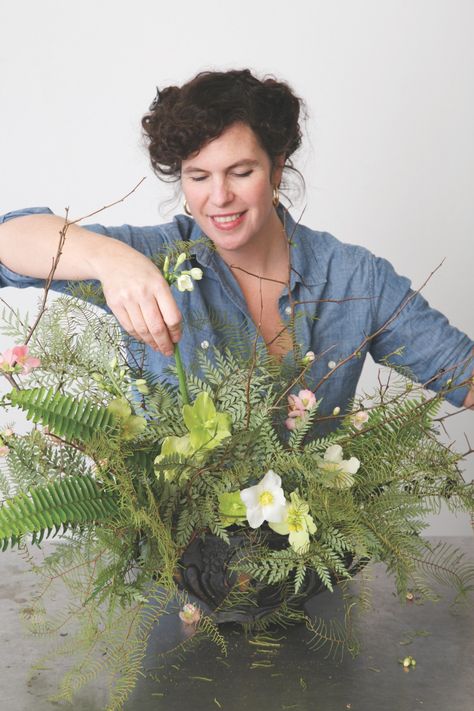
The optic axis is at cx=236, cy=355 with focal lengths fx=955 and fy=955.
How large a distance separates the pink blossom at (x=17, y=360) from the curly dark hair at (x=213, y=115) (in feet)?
1.86

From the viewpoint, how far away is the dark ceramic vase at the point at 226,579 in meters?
0.92

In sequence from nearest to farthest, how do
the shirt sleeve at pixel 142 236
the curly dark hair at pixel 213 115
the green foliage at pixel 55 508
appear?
the green foliage at pixel 55 508 < the curly dark hair at pixel 213 115 < the shirt sleeve at pixel 142 236

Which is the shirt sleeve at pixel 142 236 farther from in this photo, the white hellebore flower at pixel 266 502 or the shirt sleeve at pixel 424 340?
the white hellebore flower at pixel 266 502

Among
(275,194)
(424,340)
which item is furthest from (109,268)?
(424,340)

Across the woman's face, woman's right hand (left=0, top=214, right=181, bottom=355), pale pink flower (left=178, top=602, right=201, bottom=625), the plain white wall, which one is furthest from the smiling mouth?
the plain white wall

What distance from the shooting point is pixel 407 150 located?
95.3 inches

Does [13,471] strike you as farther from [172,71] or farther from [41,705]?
[172,71]

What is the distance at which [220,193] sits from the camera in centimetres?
141

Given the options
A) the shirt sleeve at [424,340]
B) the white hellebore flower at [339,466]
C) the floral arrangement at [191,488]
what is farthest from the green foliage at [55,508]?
the shirt sleeve at [424,340]

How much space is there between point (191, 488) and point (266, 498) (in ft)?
0.24

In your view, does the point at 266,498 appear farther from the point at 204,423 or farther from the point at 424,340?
the point at 424,340

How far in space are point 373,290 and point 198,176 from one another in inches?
16.0

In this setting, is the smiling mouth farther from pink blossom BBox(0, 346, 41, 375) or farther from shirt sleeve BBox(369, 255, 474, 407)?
pink blossom BBox(0, 346, 41, 375)

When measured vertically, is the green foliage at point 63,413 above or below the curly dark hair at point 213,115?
below
